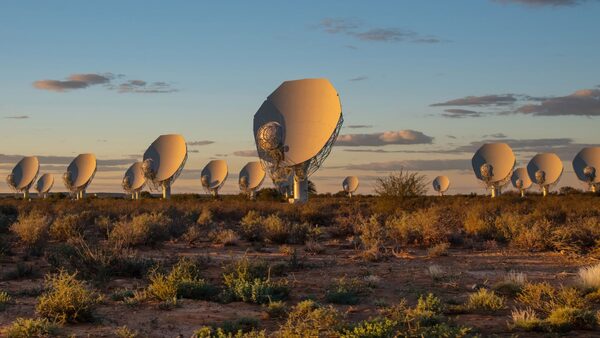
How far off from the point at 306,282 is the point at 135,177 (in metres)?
55.5

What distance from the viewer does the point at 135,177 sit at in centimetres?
6450

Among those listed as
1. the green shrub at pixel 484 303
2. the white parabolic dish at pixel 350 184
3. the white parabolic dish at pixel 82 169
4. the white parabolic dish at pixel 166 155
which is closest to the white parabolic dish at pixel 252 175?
the white parabolic dish at pixel 82 169

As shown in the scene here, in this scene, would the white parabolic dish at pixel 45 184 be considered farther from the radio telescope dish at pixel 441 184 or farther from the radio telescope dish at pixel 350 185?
the radio telescope dish at pixel 441 184

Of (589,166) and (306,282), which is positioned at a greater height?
(589,166)

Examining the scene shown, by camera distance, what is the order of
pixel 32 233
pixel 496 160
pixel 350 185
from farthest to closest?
pixel 350 185, pixel 496 160, pixel 32 233

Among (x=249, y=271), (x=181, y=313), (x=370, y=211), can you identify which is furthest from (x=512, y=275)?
(x=370, y=211)

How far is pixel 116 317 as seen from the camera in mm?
8547

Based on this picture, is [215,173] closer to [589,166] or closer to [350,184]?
[350,184]

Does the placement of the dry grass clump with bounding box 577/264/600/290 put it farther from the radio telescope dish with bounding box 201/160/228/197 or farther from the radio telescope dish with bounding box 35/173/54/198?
the radio telescope dish with bounding box 35/173/54/198

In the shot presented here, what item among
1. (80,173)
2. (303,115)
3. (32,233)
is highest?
(303,115)

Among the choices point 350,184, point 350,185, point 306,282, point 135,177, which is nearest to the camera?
point 306,282

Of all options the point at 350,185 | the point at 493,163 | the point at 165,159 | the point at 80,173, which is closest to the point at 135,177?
the point at 80,173

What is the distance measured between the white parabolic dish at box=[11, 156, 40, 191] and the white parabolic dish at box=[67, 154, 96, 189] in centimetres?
938

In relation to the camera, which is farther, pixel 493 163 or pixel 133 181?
pixel 133 181
